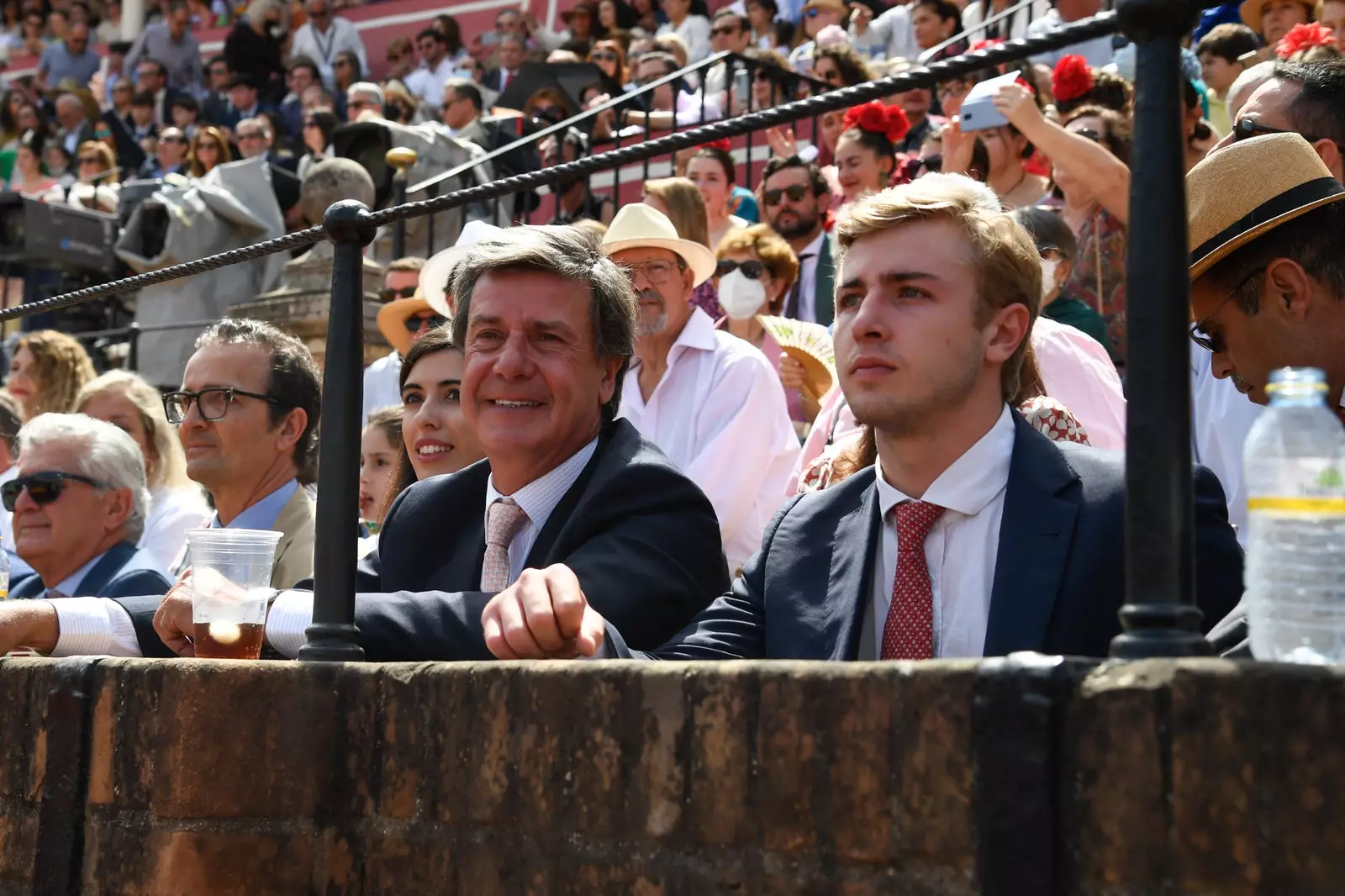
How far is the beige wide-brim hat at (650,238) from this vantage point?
5.65 metres

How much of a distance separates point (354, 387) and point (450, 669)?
55cm

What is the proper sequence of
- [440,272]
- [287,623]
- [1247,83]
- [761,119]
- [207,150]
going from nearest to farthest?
[761,119] < [287,623] < [1247,83] < [440,272] < [207,150]

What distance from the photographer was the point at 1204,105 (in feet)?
22.1

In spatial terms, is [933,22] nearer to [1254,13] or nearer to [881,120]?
[1254,13]

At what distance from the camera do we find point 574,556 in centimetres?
290

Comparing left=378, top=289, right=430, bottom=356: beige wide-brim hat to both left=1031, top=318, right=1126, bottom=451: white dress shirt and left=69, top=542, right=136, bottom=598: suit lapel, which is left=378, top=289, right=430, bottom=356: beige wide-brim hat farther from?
left=1031, top=318, right=1126, bottom=451: white dress shirt

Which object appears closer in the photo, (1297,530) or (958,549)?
(1297,530)

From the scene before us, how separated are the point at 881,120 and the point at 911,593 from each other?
5021mm

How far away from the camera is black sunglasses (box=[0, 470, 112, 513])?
15.3 feet

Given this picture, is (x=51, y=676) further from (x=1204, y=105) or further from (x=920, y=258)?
(x=1204, y=105)

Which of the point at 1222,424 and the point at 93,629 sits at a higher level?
the point at 1222,424

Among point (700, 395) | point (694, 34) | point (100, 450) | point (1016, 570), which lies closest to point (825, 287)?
point (700, 395)

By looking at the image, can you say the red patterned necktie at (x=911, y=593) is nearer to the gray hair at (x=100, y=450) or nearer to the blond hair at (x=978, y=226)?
the blond hair at (x=978, y=226)

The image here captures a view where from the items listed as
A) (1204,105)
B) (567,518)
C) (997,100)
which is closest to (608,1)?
(1204,105)
